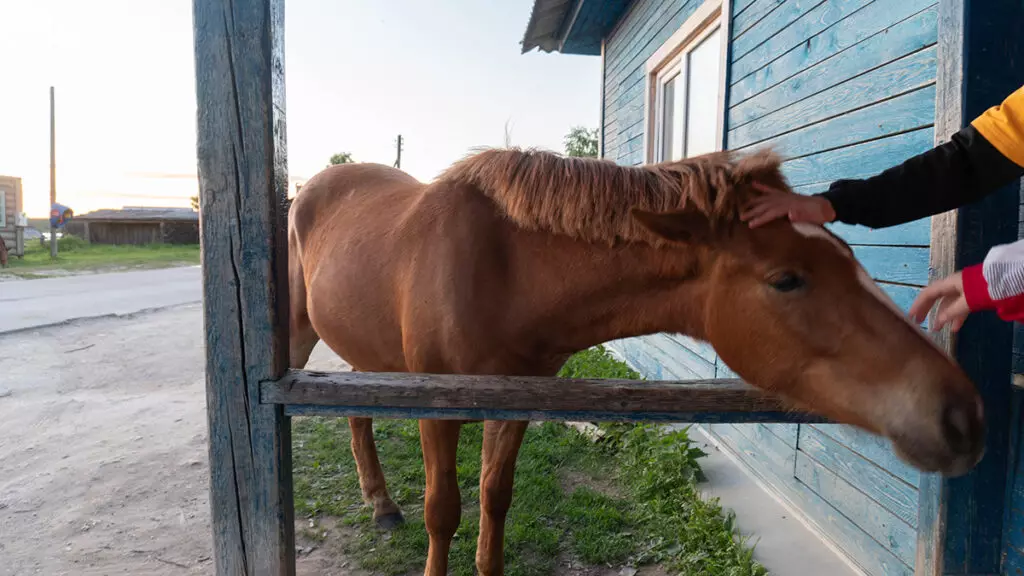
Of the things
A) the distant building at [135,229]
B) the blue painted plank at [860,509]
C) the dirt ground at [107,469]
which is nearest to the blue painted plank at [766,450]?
the blue painted plank at [860,509]

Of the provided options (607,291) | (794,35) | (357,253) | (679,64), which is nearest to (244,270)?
(607,291)

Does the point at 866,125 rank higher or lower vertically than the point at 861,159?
higher

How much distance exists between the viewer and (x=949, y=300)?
1300 mm

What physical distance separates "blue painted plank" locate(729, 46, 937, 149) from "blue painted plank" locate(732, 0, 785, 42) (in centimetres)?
60

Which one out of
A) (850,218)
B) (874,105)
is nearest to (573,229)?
(850,218)

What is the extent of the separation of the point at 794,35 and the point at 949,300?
90.8 inches

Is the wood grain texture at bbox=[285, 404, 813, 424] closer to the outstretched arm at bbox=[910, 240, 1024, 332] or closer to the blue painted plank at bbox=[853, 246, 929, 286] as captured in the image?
the outstretched arm at bbox=[910, 240, 1024, 332]

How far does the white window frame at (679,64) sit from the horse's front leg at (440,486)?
114 inches

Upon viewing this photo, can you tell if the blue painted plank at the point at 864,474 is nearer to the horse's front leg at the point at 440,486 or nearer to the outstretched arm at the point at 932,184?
the outstretched arm at the point at 932,184

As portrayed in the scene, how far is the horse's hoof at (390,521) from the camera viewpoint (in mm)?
3193

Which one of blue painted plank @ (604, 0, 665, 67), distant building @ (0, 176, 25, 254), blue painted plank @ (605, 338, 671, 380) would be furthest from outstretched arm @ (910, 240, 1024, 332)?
distant building @ (0, 176, 25, 254)

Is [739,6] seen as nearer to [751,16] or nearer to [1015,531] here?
[751,16]

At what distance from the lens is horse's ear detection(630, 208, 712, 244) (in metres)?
1.52

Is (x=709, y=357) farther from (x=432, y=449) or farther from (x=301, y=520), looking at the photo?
(x=301, y=520)
